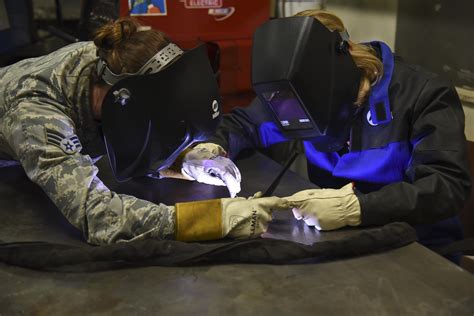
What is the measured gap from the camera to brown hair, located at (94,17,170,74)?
1379mm

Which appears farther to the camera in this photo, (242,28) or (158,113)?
(242,28)

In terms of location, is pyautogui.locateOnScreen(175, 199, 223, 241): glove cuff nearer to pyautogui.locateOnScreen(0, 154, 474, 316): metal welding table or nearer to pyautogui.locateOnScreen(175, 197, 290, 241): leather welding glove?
pyautogui.locateOnScreen(175, 197, 290, 241): leather welding glove

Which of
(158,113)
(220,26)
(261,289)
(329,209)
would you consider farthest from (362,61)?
(220,26)

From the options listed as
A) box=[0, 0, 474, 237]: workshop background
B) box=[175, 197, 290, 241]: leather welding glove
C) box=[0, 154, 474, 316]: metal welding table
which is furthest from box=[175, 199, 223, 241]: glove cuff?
box=[0, 0, 474, 237]: workshop background

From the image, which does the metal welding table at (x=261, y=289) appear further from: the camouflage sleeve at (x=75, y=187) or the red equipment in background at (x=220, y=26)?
the red equipment in background at (x=220, y=26)

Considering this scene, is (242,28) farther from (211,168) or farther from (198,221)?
(198,221)

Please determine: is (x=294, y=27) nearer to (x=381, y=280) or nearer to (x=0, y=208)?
(x=381, y=280)

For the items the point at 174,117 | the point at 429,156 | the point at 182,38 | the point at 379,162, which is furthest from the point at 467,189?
the point at 182,38

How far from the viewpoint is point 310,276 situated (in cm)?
115

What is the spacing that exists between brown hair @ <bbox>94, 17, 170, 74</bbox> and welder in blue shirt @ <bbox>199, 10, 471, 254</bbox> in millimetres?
260

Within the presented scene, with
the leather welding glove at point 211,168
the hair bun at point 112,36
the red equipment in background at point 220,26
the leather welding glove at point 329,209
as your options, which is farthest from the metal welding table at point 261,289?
the red equipment in background at point 220,26

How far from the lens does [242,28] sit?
8.79ft

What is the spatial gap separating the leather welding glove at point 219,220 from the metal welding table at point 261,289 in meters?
0.10

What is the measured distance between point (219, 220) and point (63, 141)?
417 mm
